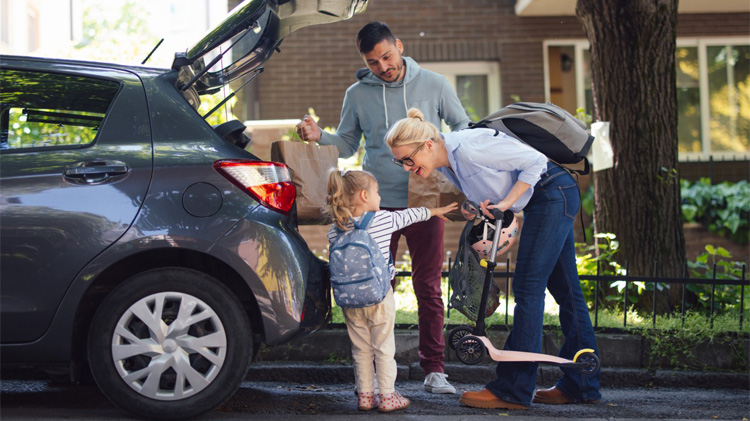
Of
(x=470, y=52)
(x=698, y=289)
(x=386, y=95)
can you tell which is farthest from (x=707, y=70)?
(x=386, y=95)

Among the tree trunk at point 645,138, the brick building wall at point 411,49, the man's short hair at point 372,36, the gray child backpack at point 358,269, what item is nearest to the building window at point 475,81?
the brick building wall at point 411,49

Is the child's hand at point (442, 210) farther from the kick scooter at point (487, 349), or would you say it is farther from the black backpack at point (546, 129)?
the black backpack at point (546, 129)

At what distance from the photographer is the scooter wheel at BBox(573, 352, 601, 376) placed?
4.13 metres

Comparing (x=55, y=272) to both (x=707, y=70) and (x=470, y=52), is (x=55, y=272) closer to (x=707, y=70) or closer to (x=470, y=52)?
(x=470, y=52)

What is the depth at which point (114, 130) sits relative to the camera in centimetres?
371

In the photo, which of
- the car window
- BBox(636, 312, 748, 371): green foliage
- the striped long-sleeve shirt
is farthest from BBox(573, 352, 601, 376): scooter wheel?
the car window

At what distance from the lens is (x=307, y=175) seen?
4.05 meters

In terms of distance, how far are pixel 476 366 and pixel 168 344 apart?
2221 millimetres

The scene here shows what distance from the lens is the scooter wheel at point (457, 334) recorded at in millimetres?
4133

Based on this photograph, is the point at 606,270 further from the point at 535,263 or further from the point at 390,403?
the point at 390,403

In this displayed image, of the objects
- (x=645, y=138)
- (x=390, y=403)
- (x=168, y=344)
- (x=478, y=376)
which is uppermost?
(x=645, y=138)

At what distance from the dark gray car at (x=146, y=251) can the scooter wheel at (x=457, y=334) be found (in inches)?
30.9

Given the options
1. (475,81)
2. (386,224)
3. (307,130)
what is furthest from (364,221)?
(475,81)

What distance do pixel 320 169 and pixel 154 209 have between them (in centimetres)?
89
